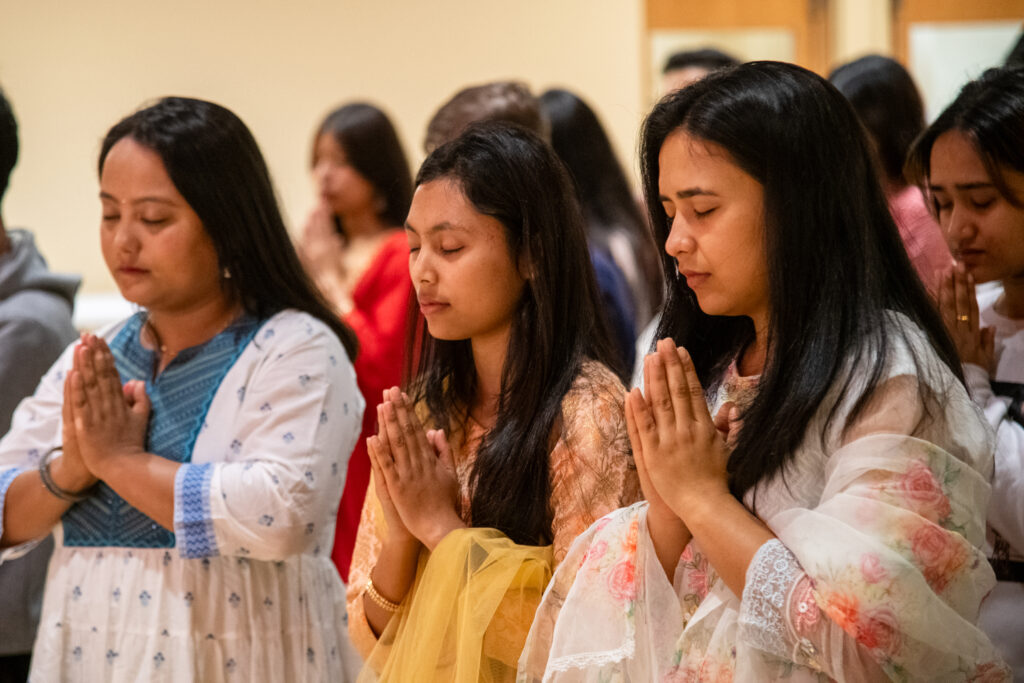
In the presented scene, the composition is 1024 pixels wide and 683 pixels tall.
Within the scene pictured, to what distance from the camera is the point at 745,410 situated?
4.38 ft

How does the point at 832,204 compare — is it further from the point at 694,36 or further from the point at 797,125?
the point at 694,36

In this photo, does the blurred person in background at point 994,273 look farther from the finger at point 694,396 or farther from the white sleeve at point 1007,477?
the finger at point 694,396

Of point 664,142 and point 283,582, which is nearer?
point 664,142

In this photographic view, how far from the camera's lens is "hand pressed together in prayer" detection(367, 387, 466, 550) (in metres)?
1.54

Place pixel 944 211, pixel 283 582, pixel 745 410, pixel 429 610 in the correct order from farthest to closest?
pixel 283 582
pixel 944 211
pixel 429 610
pixel 745 410

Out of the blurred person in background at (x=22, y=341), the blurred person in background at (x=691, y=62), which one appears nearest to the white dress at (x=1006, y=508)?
the blurred person in background at (x=22, y=341)

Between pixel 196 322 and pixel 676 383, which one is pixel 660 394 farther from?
pixel 196 322

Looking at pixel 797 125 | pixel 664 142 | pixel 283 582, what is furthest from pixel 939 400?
pixel 283 582

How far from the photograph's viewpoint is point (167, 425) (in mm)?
1887

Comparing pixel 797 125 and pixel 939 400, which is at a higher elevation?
pixel 797 125

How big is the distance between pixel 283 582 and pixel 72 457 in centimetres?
39

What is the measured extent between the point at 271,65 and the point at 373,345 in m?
2.17
